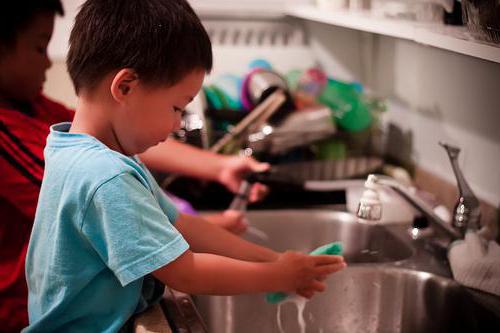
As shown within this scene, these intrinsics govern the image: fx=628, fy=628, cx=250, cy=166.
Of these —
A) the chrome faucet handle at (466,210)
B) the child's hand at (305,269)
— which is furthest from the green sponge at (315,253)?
the chrome faucet handle at (466,210)

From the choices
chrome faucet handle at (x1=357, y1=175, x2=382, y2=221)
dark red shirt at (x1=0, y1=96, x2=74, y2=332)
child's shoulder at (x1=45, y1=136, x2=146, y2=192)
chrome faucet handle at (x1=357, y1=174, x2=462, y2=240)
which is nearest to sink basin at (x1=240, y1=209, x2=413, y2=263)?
chrome faucet handle at (x1=357, y1=174, x2=462, y2=240)

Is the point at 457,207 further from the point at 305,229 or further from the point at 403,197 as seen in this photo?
the point at 305,229

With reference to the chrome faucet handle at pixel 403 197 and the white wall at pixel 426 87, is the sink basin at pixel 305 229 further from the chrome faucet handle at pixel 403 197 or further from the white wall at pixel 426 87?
the white wall at pixel 426 87

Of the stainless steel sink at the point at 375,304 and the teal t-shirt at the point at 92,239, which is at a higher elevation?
the teal t-shirt at the point at 92,239

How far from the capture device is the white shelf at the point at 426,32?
0.94 m

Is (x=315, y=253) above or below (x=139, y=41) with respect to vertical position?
below

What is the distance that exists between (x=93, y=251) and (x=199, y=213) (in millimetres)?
641

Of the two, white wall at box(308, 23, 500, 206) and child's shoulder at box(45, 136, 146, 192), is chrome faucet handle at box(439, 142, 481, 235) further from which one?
child's shoulder at box(45, 136, 146, 192)

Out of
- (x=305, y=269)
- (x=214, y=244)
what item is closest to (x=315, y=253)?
(x=305, y=269)

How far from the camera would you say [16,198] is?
106 centimetres

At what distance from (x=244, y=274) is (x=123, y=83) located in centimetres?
32

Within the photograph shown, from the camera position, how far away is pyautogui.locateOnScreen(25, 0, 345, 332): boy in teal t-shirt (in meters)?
0.80

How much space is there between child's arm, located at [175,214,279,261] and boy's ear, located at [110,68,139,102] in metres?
0.27

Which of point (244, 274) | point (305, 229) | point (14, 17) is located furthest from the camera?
point (305, 229)
